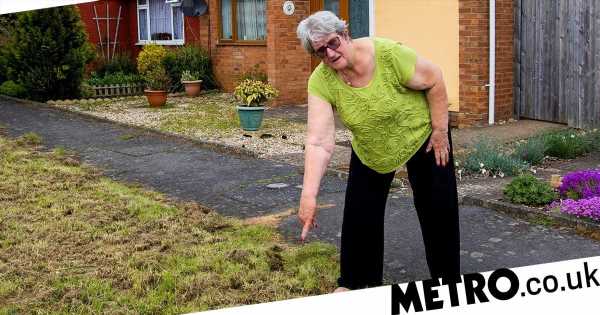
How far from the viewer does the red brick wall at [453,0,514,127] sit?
11.1 meters

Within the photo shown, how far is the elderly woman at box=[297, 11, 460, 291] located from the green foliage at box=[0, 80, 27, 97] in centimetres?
1445

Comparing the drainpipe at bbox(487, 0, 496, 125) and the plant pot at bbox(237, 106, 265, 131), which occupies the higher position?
the drainpipe at bbox(487, 0, 496, 125)

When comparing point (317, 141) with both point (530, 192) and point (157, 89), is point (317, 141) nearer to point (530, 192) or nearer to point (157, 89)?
point (530, 192)

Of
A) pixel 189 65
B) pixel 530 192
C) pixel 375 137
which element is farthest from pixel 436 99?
pixel 189 65

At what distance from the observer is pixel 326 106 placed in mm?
4180

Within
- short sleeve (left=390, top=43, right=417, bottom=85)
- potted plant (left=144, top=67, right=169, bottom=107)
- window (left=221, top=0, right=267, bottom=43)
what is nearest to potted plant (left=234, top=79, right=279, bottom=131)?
potted plant (left=144, top=67, right=169, bottom=107)

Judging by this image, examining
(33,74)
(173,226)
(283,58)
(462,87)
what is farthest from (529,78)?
(33,74)

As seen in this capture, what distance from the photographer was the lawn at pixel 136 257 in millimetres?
4750

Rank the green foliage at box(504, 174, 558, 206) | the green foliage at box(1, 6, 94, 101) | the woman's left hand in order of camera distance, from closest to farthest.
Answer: the woman's left hand
the green foliage at box(504, 174, 558, 206)
the green foliage at box(1, 6, 94, 101)

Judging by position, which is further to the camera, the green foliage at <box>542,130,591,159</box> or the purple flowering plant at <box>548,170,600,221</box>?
the green foliage at <box>542,130,591,159</box>

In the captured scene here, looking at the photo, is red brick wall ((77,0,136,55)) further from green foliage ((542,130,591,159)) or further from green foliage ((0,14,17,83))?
green foliage ((542,130,591,159))

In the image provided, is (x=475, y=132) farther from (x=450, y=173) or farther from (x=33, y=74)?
(x=33, y=74)

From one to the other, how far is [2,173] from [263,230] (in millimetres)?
4055

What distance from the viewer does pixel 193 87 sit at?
17.8 m
